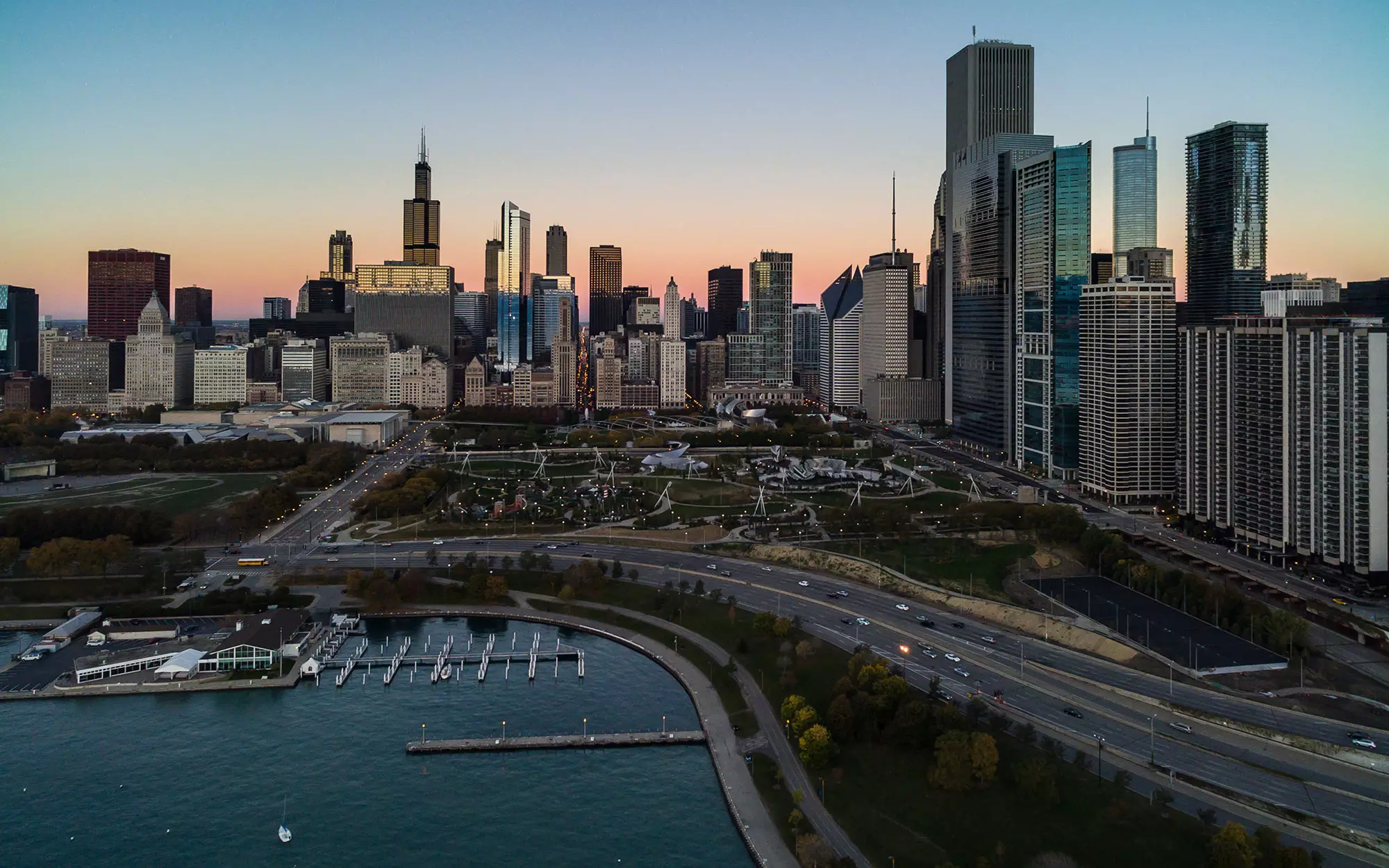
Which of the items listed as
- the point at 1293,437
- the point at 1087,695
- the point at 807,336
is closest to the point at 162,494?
the point at 1087,695

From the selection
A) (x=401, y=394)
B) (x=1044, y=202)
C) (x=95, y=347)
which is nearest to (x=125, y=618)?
(x=1044, y=202)

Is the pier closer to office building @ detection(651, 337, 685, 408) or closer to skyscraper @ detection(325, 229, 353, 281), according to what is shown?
office building @ detection(651, 337, 685, 408)

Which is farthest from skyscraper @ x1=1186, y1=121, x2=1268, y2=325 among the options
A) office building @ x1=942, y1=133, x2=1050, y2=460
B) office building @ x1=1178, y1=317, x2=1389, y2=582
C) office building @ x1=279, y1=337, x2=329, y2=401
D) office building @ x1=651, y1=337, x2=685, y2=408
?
office building @ x1=279, y1=337, x2=329, y2=401

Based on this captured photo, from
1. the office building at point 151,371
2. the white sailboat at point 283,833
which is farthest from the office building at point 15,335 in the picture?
the white sailboat at point 283,833

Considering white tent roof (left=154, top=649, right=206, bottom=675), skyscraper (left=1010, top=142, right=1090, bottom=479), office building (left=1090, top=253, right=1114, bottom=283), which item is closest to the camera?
white tent roof (left=154, top=649, right=206, bottom=675)

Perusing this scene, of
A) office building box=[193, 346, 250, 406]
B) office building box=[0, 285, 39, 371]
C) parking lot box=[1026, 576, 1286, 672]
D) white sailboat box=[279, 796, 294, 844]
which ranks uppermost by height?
office building box=[0, 285, 39, 371]

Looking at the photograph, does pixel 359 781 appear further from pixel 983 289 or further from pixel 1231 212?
pixel 1231 212
